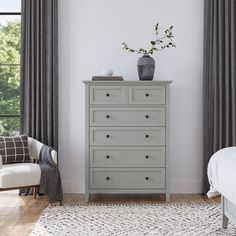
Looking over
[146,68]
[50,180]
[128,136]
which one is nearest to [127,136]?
[128,136]

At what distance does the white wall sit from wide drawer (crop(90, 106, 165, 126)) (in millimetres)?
675

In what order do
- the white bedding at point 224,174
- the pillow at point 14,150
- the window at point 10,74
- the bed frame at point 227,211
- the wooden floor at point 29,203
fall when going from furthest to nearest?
the window at point 10,74 < the pillow at point 14,150 < the wooden floor at point 29,203 < the bed frame at point 227,211 < the white bedding at point 224,174

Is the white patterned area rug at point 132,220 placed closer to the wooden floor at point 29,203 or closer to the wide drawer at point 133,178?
the wooden floor at point 29,203

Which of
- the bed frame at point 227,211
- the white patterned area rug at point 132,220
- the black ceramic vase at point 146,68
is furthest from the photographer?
the black ceramic vase at point 146,68

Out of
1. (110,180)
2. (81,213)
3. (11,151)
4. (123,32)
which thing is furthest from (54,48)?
(81,213)

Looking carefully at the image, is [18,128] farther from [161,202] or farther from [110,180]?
[161,202]

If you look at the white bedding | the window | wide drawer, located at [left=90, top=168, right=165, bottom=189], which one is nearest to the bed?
the white bedding

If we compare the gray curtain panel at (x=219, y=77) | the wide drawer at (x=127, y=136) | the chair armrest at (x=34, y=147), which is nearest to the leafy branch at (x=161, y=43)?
the gray curtain panel at (x=219, y=77)

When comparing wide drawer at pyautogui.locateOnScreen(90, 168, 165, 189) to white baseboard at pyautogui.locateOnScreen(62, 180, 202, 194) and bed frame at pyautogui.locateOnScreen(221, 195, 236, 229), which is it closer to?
white baseboard at pyautogui.locateOnScreen(62, 180, 202, 194)

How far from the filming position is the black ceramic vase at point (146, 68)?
553 cm

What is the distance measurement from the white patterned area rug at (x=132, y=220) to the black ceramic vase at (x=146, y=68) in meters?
1.59

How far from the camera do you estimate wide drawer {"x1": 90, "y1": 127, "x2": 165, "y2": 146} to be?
5375 mm

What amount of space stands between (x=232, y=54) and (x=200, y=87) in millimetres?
601

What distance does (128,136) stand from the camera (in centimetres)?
538
